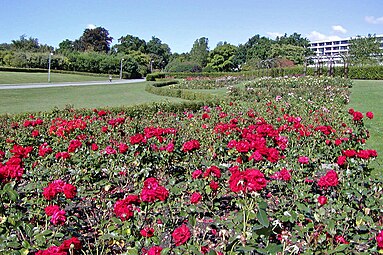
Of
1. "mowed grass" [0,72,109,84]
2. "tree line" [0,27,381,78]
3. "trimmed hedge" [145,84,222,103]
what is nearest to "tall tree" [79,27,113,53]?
"tree line" [0,27,381,78]

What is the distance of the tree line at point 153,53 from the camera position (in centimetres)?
5125

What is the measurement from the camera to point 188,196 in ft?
12.8

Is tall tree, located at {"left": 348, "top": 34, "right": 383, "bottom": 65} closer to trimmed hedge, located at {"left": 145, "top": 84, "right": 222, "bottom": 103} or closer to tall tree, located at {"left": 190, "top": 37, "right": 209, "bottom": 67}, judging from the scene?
tall tree, located at {"left": 190, "top": 37, "right": 209, "bottom": 67}

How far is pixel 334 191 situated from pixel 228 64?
66183 mm

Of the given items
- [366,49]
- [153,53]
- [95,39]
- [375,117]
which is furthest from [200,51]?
[375,117]

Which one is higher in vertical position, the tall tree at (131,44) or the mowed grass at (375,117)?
the tall tree at (131,44)

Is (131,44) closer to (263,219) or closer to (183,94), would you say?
(183,94)

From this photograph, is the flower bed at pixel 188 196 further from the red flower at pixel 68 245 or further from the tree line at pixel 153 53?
the tree line at pixel 153 53

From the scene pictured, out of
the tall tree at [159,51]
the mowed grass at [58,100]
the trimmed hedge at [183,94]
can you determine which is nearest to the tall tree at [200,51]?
the tall tree at [159,51]

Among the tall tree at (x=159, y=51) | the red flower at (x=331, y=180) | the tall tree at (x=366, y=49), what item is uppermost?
the tall tree at (x=159, y=51)

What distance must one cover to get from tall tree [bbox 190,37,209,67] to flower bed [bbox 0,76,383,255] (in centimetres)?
6691

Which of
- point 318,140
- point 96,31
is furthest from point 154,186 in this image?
point 96,31

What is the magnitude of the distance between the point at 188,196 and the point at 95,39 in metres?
82.4

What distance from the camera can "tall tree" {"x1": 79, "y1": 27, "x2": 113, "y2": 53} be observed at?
261ft
